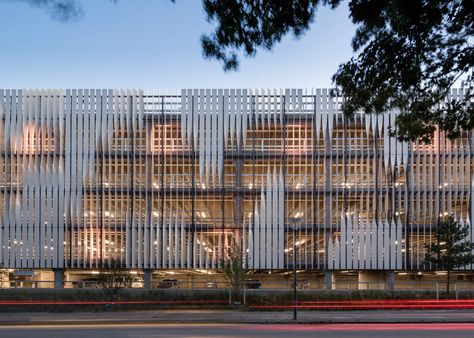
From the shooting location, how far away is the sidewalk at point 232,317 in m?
27.0

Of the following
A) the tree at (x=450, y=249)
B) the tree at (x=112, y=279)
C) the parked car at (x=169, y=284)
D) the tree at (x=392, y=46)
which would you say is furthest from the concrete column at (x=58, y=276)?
the tree at (x=392, y=46)

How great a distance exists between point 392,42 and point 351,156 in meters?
40.3

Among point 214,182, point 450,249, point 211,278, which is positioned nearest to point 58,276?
point 211,278

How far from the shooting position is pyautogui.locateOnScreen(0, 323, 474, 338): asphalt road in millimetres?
22656

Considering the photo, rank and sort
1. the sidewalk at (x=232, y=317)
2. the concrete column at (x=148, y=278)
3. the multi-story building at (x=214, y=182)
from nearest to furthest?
the sidewalk at (x=232, y=317) → the concrete column at (x=148, y=278) → the multi-story building at (x=214, y=182)

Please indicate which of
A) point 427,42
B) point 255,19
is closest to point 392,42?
point 427,42

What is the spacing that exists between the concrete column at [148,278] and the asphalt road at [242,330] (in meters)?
24.3

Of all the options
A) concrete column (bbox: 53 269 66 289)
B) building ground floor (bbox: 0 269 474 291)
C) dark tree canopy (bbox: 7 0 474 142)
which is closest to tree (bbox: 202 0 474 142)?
dark tree canopy (bbox: 7 0 474 142)

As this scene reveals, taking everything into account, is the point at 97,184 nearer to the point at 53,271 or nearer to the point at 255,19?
the point at 53,271

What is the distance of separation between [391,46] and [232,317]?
2008cm

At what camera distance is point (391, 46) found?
12.0 meters

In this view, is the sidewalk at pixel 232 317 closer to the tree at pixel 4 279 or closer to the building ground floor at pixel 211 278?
the building ground floor at pixel 211 278

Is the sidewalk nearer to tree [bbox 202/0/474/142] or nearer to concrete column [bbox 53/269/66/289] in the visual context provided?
tree [bbox 202/0/474/142]

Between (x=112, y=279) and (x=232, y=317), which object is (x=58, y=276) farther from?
(x=232, y=317)
